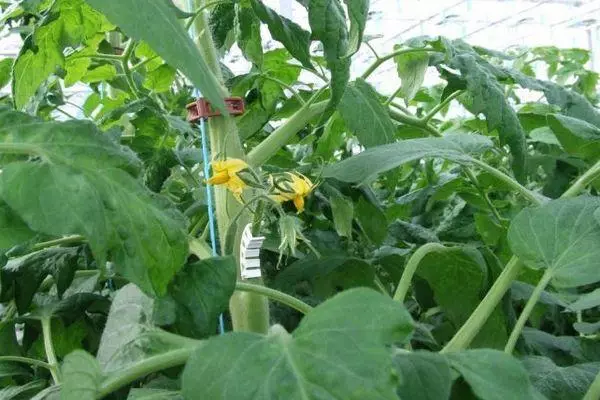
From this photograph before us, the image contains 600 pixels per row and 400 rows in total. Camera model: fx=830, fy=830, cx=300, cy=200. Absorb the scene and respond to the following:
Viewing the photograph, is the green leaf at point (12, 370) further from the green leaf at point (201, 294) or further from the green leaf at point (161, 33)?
the green leaf at point (161, 33)

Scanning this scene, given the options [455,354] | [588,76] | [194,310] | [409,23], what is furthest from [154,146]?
[409,23]

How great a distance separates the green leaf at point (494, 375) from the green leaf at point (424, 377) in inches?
0.5

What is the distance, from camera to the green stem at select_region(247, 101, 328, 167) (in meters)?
0.72

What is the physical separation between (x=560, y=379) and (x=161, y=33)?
0.38 m

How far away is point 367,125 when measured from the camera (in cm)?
73

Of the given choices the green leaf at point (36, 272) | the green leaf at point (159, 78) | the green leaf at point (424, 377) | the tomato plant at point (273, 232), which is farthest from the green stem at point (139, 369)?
the green leaf at point (159, 78)

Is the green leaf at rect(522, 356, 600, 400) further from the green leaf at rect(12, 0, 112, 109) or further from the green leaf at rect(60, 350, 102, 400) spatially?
the green leaf at rect(12, 0, 112, 109)

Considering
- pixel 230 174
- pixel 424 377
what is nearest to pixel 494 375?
pixel 424 377

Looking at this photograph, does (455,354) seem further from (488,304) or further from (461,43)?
(461,43)

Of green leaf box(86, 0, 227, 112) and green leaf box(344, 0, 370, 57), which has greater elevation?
green leaf box(86, 0, 227, 112)

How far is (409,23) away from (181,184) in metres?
7.45

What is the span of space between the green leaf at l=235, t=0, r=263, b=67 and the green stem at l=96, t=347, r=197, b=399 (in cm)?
33

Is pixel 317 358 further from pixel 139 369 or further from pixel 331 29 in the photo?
pixel 331 29

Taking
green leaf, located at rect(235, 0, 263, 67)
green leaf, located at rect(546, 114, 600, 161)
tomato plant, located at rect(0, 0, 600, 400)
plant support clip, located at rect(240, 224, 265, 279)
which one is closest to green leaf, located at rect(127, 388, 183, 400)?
tomato plant, located at rect(0, 0, 600, 400)
